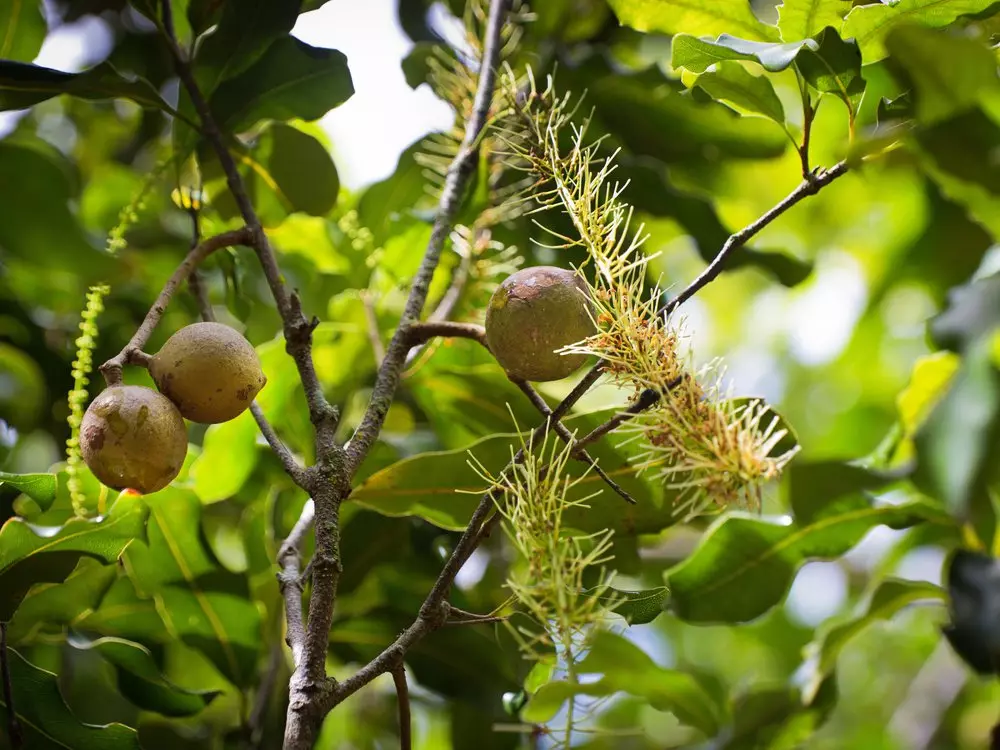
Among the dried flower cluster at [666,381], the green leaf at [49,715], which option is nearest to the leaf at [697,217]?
the dried flower cluster at [666,381]

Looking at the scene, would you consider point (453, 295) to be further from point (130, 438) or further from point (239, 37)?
point (130, 438)

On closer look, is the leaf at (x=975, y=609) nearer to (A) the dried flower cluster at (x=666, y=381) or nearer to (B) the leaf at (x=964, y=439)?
(B) the leaf at (x=964, y=439)

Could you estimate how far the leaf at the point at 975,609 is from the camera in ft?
2.99

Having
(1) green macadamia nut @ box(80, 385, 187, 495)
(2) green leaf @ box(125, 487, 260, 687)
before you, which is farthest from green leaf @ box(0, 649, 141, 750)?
(1) green macadamia nut @ box(80, 385, 187, 495)

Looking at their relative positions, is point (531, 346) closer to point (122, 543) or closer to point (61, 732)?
point (122, 543)

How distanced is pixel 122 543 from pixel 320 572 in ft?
0.86

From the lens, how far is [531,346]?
27.8 inches

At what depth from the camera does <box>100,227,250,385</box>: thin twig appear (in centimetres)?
72

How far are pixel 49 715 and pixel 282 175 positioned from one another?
0.58 metres

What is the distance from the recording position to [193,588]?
1049 mm

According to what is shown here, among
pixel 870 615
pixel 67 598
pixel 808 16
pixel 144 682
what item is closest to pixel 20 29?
pixel 67 598

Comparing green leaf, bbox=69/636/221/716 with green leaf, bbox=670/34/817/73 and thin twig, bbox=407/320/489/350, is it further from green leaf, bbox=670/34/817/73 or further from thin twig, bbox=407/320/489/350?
green leaf, bbox=670/34/817/73

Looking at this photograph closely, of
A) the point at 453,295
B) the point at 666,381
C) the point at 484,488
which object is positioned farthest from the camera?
the point at 453,295

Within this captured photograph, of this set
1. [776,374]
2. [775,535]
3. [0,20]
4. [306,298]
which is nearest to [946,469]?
[775,535]
